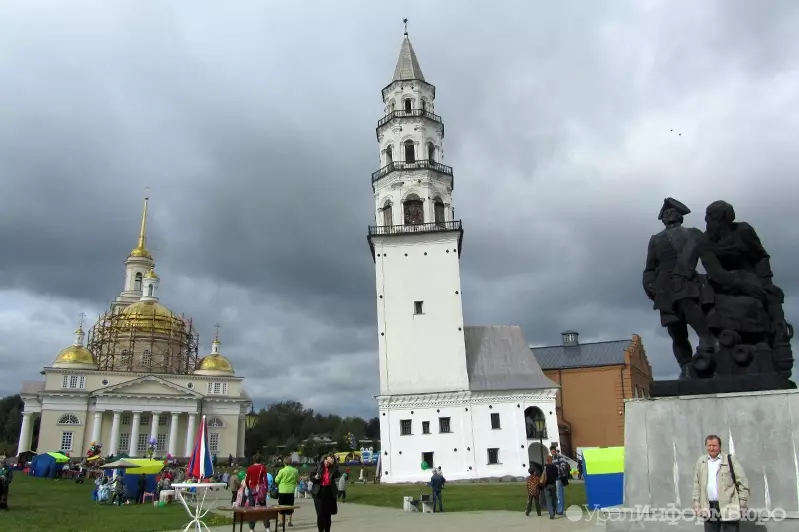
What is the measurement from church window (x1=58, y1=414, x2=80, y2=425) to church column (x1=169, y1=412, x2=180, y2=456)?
9.23 m

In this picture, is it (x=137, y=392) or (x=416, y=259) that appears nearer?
(x=416, y=259)

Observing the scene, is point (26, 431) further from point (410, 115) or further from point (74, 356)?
point (410, 115)

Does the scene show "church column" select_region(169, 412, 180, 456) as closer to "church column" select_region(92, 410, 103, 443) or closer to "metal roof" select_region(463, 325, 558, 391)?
"church column" select_region(92, 410, 103, 443)

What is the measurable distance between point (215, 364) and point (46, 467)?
31254 millimetres

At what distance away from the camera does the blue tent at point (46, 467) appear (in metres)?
43.1

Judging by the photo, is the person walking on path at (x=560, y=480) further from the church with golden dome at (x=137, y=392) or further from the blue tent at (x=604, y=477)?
the church with golden dome at (x=137, y=392)

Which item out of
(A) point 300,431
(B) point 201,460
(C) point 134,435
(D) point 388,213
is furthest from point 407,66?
(A) point 300,431

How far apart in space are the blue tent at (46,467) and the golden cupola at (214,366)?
29086mm

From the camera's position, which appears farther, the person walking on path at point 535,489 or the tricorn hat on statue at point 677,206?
the person walking on path at point 535,489

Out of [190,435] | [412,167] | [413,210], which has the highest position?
[412,167]

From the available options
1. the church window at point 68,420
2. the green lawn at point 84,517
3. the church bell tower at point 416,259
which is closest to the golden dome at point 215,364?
the church window at point 68,420

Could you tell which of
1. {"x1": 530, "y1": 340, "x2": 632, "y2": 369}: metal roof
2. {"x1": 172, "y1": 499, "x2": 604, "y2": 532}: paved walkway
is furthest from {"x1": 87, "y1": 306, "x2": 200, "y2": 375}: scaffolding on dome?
{"x1": 172, "y1": 499, "x2": 604, "y2": 532}: paved walkway

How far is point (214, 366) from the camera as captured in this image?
7438cm

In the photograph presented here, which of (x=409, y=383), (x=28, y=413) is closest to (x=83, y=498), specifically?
(x=409, y=383)
